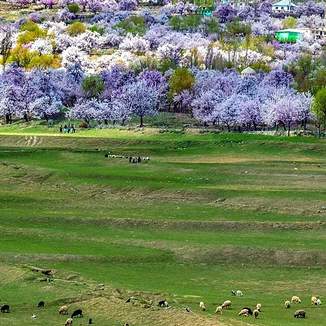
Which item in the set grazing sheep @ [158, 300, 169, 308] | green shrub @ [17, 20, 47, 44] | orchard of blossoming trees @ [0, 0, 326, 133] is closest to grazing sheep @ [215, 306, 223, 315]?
grazing sheep @ [158, 300, 169, 308]

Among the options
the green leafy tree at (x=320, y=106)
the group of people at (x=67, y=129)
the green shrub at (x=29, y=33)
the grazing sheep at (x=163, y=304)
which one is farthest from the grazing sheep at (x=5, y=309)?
the green shrub at (x=29, y=33)

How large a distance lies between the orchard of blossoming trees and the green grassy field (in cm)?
2230

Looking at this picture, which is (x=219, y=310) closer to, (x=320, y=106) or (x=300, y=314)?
(x=300, y=314)

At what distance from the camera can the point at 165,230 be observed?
5741cm

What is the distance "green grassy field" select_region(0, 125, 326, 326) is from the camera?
138ft

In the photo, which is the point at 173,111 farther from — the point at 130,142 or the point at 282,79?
the point at 130,142

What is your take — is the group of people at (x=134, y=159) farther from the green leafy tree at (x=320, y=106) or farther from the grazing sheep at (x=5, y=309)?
the grazing sheep at (x=5, y=309)

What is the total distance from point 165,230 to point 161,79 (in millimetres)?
78421

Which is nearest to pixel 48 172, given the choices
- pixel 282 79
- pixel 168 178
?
pixel 168 178

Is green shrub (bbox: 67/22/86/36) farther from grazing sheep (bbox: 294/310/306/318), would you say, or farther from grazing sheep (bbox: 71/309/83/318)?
grazing sheep (bbox: 294/310/306/318)

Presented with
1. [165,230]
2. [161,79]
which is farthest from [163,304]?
[161,79]

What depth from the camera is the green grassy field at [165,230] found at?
138ft

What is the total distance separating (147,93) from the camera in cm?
12088

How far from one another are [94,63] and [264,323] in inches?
5103
